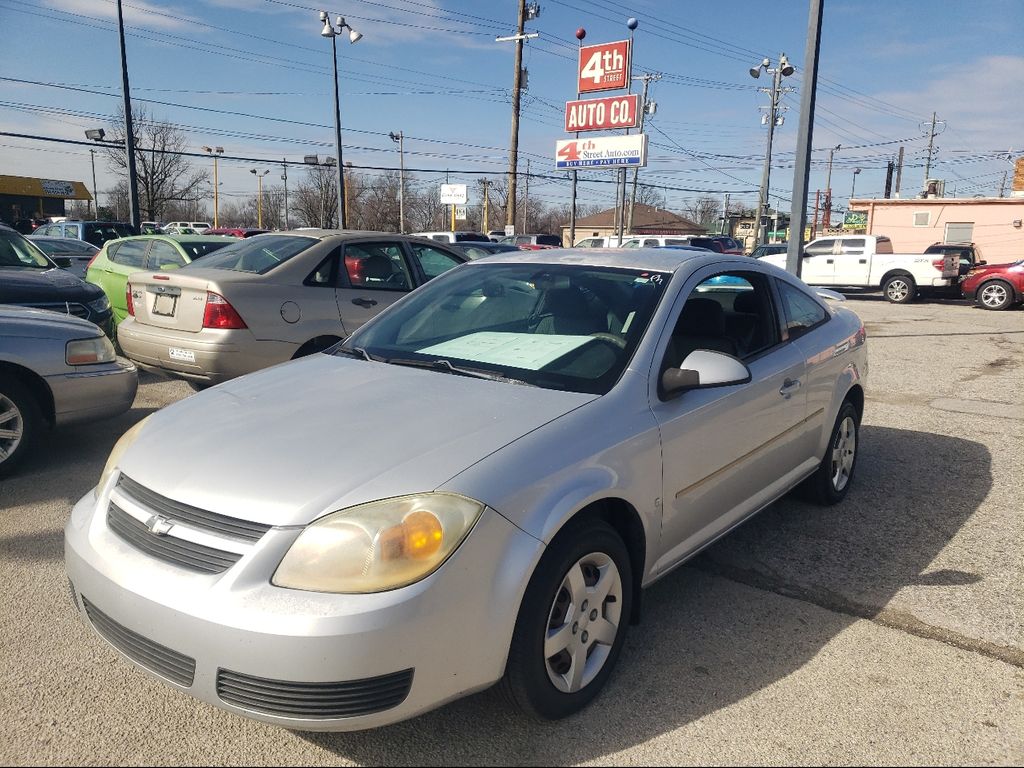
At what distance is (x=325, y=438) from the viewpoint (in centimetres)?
249

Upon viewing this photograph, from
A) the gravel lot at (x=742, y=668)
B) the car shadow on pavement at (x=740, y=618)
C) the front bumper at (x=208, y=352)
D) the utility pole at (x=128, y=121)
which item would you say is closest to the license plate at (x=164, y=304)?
the front bumper at (x=208, y=352)

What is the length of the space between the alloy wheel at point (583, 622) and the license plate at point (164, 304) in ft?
16.1

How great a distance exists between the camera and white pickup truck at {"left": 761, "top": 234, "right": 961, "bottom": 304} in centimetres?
2102

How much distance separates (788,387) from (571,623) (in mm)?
1892

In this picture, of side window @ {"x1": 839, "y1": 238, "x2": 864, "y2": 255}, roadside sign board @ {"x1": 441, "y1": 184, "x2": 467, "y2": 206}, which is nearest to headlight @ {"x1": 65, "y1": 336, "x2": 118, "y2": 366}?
side window @ {"x1": 839, "y1": 238, "x2": 864, "y2": 255}

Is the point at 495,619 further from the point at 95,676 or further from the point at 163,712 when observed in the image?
the point at 95,676

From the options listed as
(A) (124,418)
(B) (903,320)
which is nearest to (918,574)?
(A) (124,418)

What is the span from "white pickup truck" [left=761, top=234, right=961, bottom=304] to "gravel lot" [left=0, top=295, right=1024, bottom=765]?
17.5 meters

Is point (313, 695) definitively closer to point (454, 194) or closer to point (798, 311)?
point (798, 311)

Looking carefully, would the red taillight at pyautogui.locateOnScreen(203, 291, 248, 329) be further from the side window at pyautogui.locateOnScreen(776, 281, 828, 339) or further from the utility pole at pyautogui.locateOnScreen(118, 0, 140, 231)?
the utility pole at pyautogui.locateOnScreen(118, 0, 140, 231)

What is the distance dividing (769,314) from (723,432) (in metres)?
1.09

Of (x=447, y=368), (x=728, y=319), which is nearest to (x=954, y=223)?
(x=728, y=319)

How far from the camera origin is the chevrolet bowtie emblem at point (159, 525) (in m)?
2.26

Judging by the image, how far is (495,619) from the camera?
2189 millimetres
